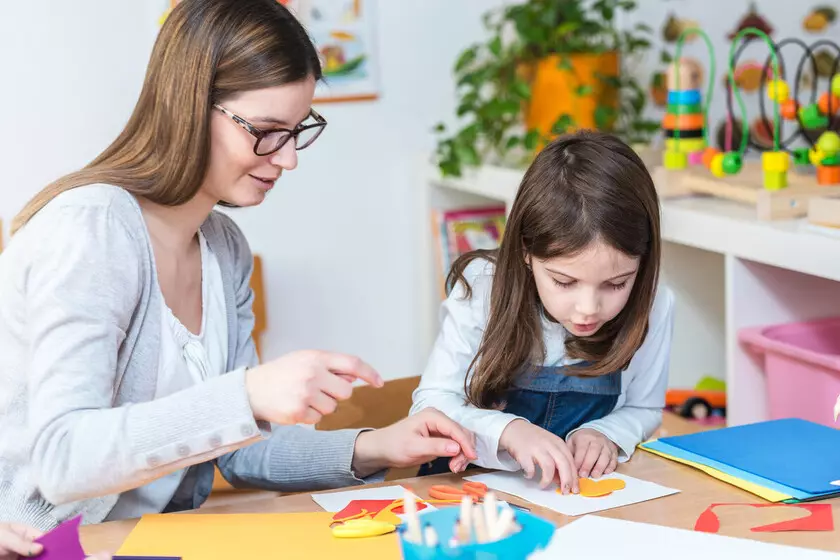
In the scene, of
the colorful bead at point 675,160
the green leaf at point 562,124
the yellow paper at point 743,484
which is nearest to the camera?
the yellow paper at point 743,484

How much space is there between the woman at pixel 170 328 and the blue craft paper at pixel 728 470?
0.81 ft

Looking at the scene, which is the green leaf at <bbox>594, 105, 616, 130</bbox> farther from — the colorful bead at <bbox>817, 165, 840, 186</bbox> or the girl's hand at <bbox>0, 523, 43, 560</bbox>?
the girl's hand at <bbox>0, 523, 43, 560</bbox>

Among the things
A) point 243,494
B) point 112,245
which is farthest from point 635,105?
point 112,245

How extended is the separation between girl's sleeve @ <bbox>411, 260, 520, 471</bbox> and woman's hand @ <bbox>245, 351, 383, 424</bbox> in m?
0.34

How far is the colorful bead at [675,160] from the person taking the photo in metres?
1.93

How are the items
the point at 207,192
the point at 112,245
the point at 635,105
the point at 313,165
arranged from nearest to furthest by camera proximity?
the point at 112,245
the point at 207,192
the point at 635,105
the point at 313,165

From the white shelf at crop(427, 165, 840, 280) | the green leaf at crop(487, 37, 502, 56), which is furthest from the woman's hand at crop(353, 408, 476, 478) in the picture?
the green leaf at crop(487, 37, 502, 56)

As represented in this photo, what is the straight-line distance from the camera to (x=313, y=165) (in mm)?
2645

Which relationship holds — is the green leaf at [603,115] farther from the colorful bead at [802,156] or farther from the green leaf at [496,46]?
the colorful bead at [802,156]

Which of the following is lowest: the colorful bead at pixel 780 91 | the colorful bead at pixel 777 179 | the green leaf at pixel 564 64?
the colorful bead at pixel 777 179

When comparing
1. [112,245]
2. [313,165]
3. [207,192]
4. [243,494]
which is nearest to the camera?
[112,245]

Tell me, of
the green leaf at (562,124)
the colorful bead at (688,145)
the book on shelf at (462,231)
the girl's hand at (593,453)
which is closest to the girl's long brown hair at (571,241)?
the girl's hand at (593,453)

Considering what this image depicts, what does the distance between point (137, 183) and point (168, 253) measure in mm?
106

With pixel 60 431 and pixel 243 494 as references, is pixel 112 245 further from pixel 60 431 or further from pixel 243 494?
pixel 243 494
